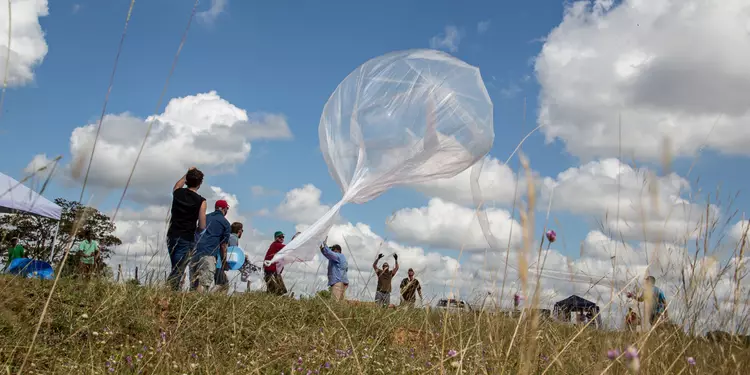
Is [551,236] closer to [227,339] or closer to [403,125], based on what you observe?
[227,339]

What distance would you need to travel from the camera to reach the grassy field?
3.54m

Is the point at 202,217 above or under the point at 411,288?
above

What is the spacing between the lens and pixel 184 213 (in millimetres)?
6426

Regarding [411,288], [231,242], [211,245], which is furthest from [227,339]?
[231,242]

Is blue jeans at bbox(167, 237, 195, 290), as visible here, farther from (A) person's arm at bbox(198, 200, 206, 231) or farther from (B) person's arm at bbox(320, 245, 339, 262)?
(B) person's arm at bbox(320, 245, 339, 262)

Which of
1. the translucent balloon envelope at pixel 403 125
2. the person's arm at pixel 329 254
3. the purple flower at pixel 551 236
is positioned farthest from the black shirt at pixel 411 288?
the purple flower at pixel 551 236

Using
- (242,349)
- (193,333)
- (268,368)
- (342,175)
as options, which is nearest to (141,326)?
(193,333)

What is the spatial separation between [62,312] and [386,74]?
3.66 metres

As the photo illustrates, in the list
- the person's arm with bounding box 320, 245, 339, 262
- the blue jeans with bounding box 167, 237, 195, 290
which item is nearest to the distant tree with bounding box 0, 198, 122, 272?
the blue jeans with bounding box 167, 237, 195, 290

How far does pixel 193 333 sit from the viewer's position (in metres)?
4.47

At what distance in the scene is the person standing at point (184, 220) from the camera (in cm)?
641

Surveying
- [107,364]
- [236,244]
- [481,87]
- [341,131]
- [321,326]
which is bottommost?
[107,364]

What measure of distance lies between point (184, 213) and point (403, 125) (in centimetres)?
244

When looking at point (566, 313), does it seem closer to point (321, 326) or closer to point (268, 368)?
point (321, 326)
